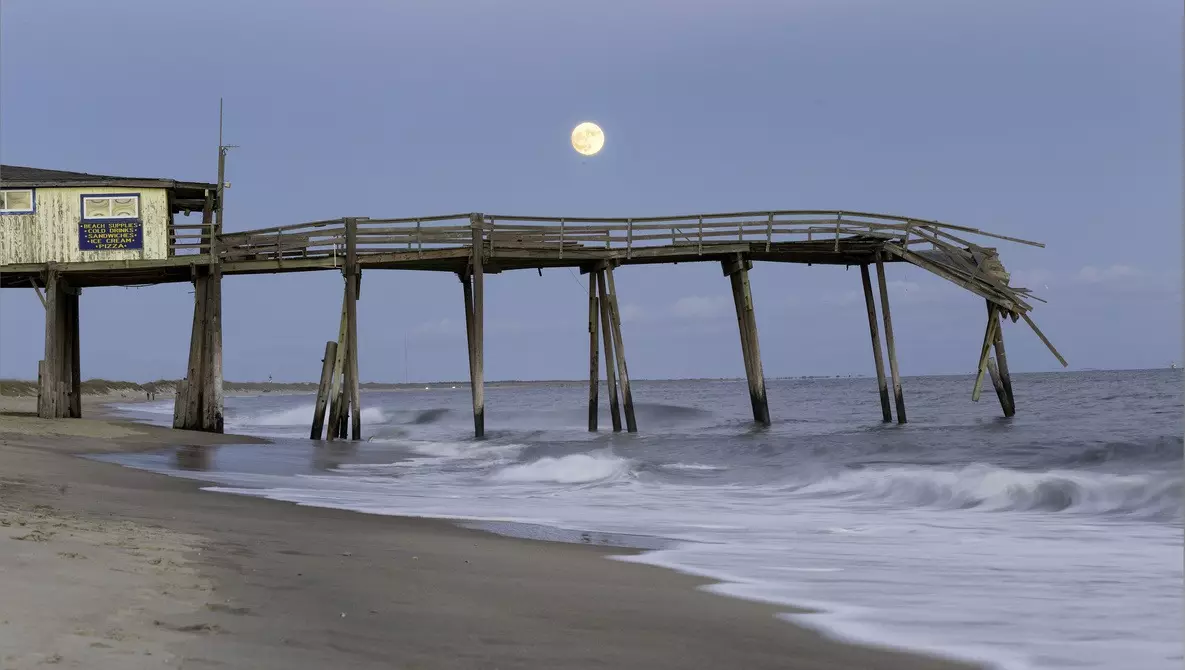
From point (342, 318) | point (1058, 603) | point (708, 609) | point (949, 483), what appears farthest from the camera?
point (342, 318)

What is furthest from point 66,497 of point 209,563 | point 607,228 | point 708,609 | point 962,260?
point 962,260

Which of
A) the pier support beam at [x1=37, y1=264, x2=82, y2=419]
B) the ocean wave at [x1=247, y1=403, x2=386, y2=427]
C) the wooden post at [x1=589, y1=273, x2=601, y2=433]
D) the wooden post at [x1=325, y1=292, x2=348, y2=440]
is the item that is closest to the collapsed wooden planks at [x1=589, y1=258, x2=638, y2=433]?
the wooden post at [x1=589, y1=273, x2=601, y2=433]

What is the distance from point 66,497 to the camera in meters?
8.66

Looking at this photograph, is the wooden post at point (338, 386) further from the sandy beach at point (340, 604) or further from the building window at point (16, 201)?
the sandy beach at point (340, 604)

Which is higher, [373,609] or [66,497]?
[66,497]

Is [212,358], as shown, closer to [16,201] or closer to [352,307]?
[352,307]

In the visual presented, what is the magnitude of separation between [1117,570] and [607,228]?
1532 cm

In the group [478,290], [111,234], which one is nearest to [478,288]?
[478,290]

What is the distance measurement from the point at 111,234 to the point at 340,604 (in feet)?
66.5

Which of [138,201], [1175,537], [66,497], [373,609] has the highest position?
[138,201]

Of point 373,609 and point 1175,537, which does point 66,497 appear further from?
point 1175,537

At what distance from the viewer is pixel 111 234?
22.9 m

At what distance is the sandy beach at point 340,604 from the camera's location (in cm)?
420

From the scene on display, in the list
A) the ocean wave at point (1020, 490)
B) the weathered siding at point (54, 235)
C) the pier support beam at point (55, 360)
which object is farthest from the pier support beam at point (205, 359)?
the ocean wave at point (1020, 490)
